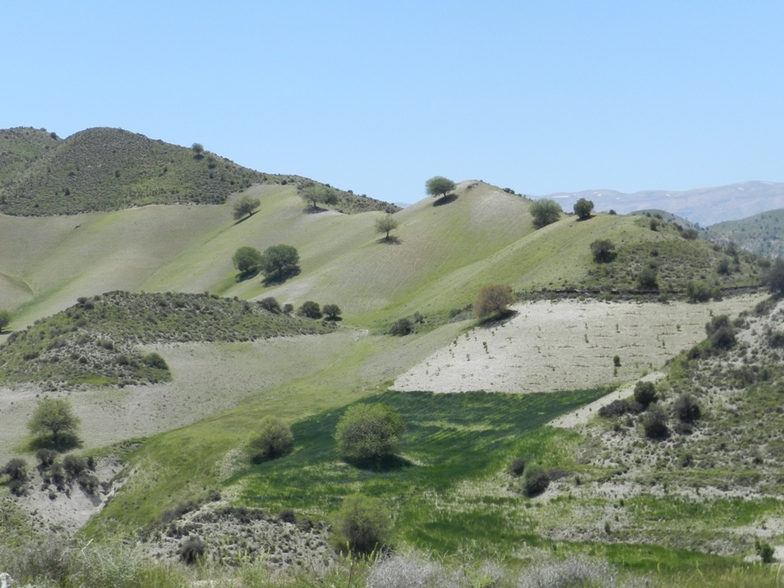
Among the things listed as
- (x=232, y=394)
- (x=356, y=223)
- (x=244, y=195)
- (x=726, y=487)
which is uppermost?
(x=244, y=195)

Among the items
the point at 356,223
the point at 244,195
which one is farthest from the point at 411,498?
the point at 244,195

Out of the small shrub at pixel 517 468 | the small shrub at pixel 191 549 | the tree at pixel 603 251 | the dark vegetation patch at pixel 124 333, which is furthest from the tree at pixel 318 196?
the small shrub at pixel 191 549

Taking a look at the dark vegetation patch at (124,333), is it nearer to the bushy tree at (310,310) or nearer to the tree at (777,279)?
the bushy tree at (310,310)

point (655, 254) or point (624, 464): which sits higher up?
point (655, 254)

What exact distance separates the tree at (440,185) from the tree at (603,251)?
2587 inches

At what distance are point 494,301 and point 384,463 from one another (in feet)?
109

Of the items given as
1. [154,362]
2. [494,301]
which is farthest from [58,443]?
[494,301]

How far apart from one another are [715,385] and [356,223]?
368 feet

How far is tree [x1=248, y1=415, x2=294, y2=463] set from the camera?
2122 inches

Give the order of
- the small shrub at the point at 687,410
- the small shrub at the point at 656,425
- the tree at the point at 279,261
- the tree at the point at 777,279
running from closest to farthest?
the small shrub at the point at 656,425 → the small shrub at the point at 687,410 → the tree at the point at 777,279 → the tree at the point at 279,261

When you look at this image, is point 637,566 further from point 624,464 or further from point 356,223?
point 356,223

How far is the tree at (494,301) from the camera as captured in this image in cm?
7900

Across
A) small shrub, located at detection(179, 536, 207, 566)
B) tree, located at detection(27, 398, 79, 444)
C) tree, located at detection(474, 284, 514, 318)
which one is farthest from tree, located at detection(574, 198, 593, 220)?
small shrub, located at detection(179, 536, 207, 566)

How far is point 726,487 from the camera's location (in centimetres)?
3622
